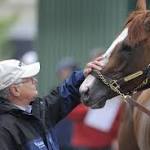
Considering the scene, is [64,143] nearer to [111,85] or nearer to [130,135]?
[130,135]

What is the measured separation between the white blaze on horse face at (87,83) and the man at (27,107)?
60 mm

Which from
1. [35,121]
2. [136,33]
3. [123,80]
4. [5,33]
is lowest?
[5,33]

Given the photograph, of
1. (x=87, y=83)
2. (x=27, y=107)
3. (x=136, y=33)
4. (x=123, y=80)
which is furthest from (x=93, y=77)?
(x=27, y=107)

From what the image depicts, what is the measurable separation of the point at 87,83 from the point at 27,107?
0.52 meters

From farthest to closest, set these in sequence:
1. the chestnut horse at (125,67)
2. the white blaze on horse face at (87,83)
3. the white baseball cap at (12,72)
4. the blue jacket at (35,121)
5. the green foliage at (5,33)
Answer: the green foliage at (5,33)
the chestnut horse at (125,67)
the white blaze on horse face at (87,83)
the white baseball cap at (12,72)
the blue jacket at (35,121)

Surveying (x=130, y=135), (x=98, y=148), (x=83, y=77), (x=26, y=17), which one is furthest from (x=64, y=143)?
(x=26, y=17)

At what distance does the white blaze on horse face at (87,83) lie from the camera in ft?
21.9

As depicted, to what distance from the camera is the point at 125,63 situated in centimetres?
688

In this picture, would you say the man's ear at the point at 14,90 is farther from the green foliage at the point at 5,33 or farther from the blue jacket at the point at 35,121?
the green foliage at the point at 5,33

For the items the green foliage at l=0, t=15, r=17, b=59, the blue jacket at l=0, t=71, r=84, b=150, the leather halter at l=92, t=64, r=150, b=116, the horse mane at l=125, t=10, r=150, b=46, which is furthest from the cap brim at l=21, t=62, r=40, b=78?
the green foliage at l=0, t=15, r=17, b=59

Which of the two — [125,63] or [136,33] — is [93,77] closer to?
[125,63]

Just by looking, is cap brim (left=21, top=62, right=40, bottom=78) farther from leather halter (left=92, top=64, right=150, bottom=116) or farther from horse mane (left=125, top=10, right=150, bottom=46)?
horse mane (left=125, top=10, right=150, bottom=46)

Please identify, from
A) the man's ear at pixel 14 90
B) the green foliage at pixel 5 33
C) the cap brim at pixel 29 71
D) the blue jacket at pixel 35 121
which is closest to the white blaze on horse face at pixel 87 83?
the blue jacket at pixel 35 121

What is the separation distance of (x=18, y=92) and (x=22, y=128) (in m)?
0.31
